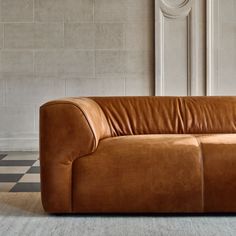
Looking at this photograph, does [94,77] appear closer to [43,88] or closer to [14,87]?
[43,88]

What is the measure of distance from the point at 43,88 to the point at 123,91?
2.71 feet

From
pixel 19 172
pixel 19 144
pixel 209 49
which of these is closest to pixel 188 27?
pixel 209 49

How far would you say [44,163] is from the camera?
205cm

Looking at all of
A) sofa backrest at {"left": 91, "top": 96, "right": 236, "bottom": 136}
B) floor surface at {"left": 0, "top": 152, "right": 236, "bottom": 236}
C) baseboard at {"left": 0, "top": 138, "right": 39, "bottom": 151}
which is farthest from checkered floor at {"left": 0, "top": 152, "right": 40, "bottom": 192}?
sofa backrest at {"left": 91, "top": 96, "right": 236, "bottom": 136}

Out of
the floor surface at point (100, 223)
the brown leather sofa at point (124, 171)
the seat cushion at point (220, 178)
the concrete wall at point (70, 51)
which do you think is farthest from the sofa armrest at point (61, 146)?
the concrete wall at point (70, 51)

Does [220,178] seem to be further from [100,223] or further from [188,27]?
[188,27]

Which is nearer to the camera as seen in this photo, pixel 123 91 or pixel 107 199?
pixel 107 199

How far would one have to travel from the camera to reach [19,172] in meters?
3.28

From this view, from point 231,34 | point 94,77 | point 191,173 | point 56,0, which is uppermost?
point 56,0

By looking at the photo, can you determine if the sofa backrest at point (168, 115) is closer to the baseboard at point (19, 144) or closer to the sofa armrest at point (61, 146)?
the sofa armrest at point (61, 146)

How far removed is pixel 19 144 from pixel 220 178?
286 centimetres

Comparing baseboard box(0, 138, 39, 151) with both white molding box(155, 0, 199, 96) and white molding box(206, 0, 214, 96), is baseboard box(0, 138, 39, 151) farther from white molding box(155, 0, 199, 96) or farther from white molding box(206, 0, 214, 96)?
white molding box(206, 0, 214, 96)

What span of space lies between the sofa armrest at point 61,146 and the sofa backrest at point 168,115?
63 centimetres

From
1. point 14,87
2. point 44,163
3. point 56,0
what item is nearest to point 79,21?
point 56,0
